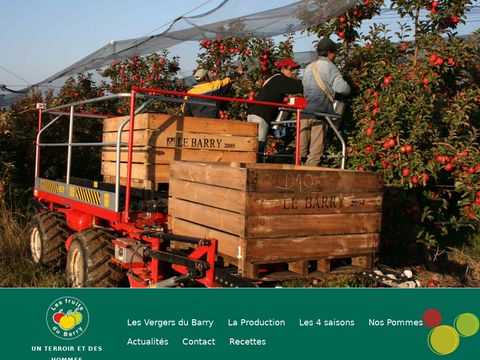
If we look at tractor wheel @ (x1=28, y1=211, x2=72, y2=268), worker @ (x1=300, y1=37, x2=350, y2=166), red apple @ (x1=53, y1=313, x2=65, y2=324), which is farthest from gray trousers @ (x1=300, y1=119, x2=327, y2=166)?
red apple @ (x1=53, y1=313, x2=65, y2=324)

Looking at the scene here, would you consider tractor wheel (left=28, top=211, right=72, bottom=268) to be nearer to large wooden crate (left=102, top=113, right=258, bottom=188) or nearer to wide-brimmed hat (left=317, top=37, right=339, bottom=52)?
large wooden crate (left=102, top=113, right=258, bottom=188)

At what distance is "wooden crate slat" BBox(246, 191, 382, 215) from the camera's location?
4160 millimetres

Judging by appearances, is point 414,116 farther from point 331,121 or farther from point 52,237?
point 52,237

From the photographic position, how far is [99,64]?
10.7 meters

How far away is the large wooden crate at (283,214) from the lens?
4156 millimetres

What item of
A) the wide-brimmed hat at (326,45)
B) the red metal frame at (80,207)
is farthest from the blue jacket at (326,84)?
the red metal frame at (80,207)

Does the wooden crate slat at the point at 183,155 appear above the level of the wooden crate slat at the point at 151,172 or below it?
above

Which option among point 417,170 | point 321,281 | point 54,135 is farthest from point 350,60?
point 54,135

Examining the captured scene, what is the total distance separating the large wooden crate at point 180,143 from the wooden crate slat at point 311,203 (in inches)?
72.5

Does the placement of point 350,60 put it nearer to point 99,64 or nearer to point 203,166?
point 203,166

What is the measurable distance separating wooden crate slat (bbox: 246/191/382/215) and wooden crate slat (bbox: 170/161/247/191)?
0.55ft

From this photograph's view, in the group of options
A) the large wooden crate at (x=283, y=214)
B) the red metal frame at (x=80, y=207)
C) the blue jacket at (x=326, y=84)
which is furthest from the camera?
the blue jacket at (x=326, y=84)

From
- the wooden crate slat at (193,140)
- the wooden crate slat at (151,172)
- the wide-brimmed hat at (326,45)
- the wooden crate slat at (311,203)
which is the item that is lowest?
the wooden crate slat at (311,203)

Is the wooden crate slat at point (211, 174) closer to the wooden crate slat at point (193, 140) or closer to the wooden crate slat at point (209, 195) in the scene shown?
the wooden crate slat at point (209, 195)
